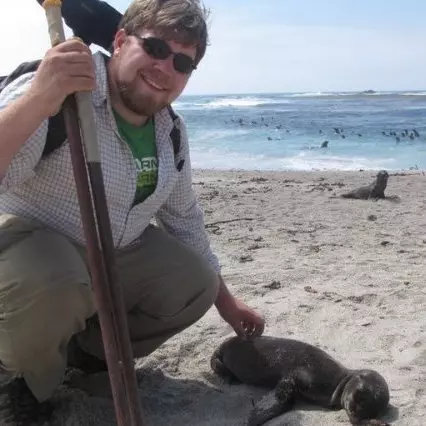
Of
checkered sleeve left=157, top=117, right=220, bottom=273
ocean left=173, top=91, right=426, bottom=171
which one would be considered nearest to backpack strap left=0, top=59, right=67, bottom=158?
checkered sleeve left=157, top=117, right=220, bottom=273

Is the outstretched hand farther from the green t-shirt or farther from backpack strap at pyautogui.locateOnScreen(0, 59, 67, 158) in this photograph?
backpack strap at pyautogui.locateOnScreen(0, 59, 67, 158)

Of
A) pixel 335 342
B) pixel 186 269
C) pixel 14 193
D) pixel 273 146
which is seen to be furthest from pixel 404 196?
pixel 273 146

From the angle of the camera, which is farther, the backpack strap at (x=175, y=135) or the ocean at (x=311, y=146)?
the ocean at (x=311, y=146)

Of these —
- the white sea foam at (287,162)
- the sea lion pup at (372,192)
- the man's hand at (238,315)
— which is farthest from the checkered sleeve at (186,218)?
the white sea foam at (287,162)

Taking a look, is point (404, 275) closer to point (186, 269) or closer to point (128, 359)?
point (186, 269)

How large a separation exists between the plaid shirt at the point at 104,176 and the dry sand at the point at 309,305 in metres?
0.86

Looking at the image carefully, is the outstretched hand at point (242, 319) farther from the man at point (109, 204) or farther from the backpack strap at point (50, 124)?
the backpack strap at point (50, 124)

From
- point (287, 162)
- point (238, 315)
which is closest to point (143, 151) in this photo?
point (238, 315)

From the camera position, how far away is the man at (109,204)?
2742 mm

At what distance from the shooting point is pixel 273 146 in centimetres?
2303

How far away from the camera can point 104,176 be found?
3062 mm

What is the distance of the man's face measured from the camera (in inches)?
119

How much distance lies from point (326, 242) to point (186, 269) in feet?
11.1

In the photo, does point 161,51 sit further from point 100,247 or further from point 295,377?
point 295,377
